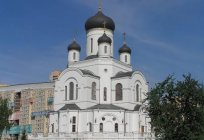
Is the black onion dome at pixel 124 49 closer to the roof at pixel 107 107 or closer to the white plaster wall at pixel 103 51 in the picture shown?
the white plaster wall at pixel 103 51

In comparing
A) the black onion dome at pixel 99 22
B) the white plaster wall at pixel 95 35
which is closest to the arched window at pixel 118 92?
the white plaster wall at pixel 95 35

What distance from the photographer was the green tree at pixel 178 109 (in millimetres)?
38000

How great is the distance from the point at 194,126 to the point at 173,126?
5.83 ft

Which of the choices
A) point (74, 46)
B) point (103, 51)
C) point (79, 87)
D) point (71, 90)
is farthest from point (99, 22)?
point (71, 90)

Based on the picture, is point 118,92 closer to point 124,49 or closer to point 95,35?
point 124,49

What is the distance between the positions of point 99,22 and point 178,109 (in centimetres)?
3316

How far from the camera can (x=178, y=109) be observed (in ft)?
127

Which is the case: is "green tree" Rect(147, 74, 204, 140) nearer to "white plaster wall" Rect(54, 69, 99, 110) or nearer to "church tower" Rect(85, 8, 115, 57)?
"white plaster wall" Rect(54, 69, 99, 110)

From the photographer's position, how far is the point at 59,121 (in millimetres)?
62000

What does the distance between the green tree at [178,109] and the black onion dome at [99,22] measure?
3029 centimetres

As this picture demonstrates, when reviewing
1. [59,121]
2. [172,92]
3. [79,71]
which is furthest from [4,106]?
[172,92]

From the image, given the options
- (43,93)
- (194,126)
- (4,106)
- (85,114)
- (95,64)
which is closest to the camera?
(194,126)

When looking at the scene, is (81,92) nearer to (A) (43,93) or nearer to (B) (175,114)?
(A) (43,93)

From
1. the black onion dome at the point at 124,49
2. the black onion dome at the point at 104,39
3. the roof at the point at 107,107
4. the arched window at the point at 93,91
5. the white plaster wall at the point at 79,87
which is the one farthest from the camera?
the black onion dome at the point at 124,49
